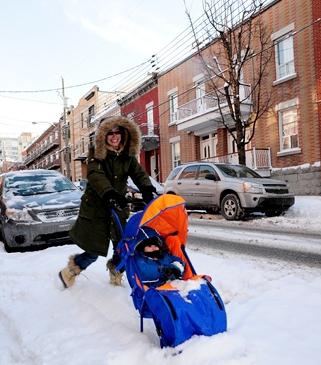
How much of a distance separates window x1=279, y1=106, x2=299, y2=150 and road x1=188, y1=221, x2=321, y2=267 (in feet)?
31.3

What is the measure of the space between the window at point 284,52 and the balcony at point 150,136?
11377mm

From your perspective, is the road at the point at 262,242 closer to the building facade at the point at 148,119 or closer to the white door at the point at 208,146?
the white door at the point at 208,146

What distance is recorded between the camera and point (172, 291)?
9.89 ft

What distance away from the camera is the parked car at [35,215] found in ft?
24.0

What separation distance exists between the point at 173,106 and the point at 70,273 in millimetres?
24701

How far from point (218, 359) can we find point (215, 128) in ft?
71.0

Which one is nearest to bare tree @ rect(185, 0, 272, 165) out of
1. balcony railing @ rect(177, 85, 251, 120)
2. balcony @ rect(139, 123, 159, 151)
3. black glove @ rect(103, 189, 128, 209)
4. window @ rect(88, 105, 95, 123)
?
balcony railing @ rect(177, 85, 251, 120)

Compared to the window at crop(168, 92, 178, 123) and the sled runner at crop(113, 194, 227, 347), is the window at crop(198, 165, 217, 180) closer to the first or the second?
the sled runner at crop(113, 194, 227, 347)

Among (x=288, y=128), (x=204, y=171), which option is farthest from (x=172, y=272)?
(x=288, y=128)

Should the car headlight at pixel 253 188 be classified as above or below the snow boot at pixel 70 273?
above

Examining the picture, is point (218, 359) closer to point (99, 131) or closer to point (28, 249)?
point (99, 131)

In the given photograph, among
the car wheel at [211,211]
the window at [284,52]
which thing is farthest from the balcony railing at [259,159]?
the car wheel at [211,211]

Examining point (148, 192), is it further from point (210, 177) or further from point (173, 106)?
point (173, 106)

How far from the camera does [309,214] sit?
41.5ft
